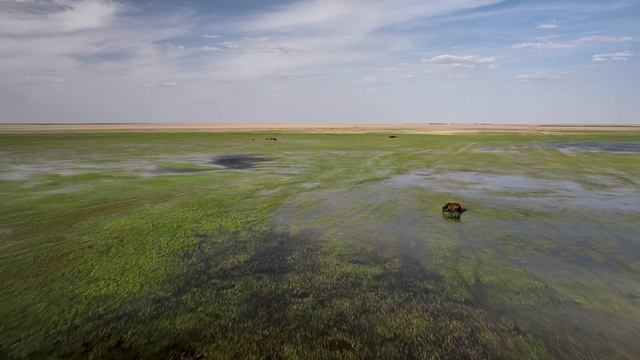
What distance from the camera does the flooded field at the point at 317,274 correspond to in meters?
5.14

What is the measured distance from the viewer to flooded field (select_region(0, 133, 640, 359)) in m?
5.14

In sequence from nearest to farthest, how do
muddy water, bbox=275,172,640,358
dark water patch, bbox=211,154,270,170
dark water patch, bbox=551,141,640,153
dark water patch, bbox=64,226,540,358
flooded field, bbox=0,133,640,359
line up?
dark water patch, bbox=64,226,540,358 < flooded field, bbox=0,133,640,359 < muddy water, bbox=275,172,640,358 < dark water patch, bbox=211,154,270,170 < dark water patch, bbox=551,141,640,153

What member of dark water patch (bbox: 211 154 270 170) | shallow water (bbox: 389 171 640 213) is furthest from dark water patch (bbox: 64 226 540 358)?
dark water patch (bbox: 211 154 270 170)

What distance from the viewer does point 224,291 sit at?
260 inches

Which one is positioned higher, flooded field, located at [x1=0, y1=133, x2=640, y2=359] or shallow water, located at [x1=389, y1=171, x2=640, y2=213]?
shallow water, located at [x1=389, y1=171, x2=640, y2=213]

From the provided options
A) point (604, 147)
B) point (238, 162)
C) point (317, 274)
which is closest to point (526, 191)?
point (317, 274)

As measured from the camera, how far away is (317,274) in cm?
734

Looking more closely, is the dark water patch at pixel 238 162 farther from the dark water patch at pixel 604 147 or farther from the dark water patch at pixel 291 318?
the dark water patch at pixel 604 147

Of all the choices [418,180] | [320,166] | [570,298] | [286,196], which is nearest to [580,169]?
[418,180]

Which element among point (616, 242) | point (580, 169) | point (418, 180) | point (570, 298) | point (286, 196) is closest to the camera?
point (570, 298)

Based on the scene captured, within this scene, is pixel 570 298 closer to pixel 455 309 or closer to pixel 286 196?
pixel 455 309

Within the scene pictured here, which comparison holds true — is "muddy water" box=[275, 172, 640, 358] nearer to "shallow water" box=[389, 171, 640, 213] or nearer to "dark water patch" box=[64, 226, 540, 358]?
"shallow water" box=[389, 171, 640, 213]

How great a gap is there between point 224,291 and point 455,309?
12.3 feet

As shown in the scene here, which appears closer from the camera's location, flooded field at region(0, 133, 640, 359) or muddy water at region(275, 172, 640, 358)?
flooded field at region(0, 133, 640, 359)
